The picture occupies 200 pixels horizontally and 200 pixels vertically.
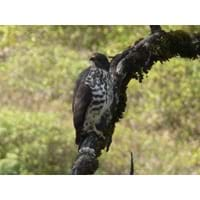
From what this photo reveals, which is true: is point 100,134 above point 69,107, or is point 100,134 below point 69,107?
below

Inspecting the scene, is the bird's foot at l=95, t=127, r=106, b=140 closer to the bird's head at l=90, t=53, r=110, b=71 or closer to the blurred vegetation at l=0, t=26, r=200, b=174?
the blurred vegetation at l=0, t=26, r=200, b=174

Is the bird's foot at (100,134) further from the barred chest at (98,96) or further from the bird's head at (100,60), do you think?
the bird's head at (100,60)

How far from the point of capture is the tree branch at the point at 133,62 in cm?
184

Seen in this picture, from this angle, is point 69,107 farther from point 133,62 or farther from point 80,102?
point 133,62

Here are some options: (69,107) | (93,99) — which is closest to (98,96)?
(93,99)

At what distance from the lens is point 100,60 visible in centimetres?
186

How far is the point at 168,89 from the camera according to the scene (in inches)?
73.1

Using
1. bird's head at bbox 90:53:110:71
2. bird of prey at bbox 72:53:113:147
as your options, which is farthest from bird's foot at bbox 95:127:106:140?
bird's head at bbox 90:53:110:71

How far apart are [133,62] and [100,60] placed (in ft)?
0.50

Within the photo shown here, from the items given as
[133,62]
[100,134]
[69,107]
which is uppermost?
[133,62]

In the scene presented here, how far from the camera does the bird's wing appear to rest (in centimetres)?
183
